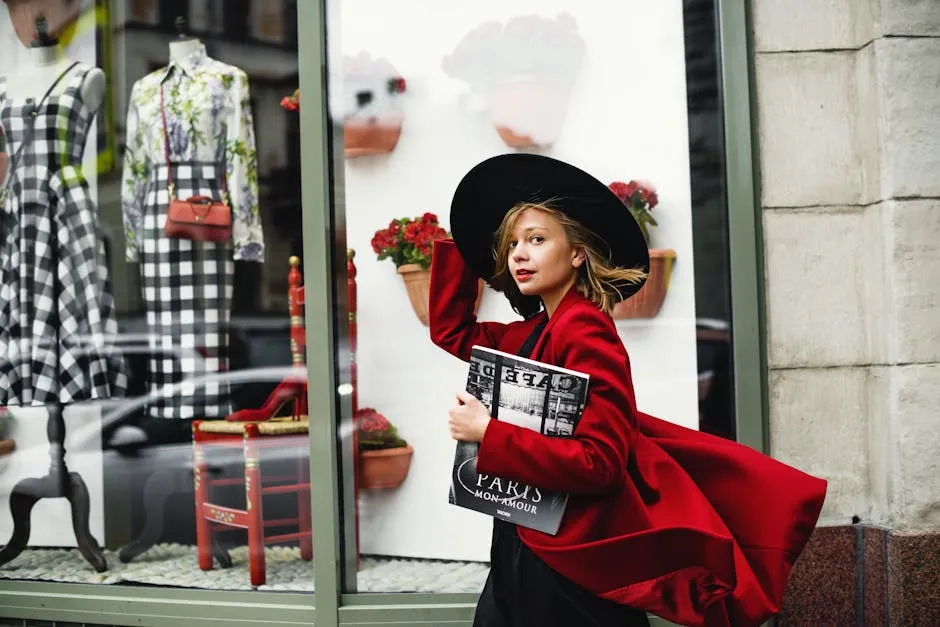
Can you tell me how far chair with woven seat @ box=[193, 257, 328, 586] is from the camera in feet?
11.5

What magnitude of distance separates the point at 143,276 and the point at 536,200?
2.38 meters

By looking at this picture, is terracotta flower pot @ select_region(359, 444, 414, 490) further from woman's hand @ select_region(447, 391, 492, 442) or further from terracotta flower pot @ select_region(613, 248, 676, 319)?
woman's hand @ select_region(447, 391, 492, 442)

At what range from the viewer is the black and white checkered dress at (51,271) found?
381 cm

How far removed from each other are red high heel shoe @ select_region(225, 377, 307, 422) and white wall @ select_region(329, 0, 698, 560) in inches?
12.4

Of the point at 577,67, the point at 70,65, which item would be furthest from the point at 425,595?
the point at 70,65

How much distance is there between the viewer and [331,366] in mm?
3236

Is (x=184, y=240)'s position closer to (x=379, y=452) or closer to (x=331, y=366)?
(x=331, y=366)

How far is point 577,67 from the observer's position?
136 inches

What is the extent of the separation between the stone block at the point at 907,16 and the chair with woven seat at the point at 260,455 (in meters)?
2.30

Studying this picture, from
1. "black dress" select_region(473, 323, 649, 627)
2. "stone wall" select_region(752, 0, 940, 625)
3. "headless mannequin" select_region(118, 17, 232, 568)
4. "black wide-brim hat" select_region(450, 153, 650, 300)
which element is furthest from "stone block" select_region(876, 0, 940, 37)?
"headless mannequin" select_region(118, 17, 232, 568)

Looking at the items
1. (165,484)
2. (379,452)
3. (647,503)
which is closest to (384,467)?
(379,452)

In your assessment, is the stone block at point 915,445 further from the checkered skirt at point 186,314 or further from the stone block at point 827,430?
the checkered skirt at point 186,314

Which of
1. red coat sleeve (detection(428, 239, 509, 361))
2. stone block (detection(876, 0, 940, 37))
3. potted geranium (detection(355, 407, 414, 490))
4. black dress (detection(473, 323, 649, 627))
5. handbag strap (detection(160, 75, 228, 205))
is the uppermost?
stone block (detection(876, 0, 940, 37))

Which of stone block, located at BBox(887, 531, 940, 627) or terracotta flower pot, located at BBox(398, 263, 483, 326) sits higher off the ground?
terracotta flower pot, located at BBox(398, 263, 483, 326)
